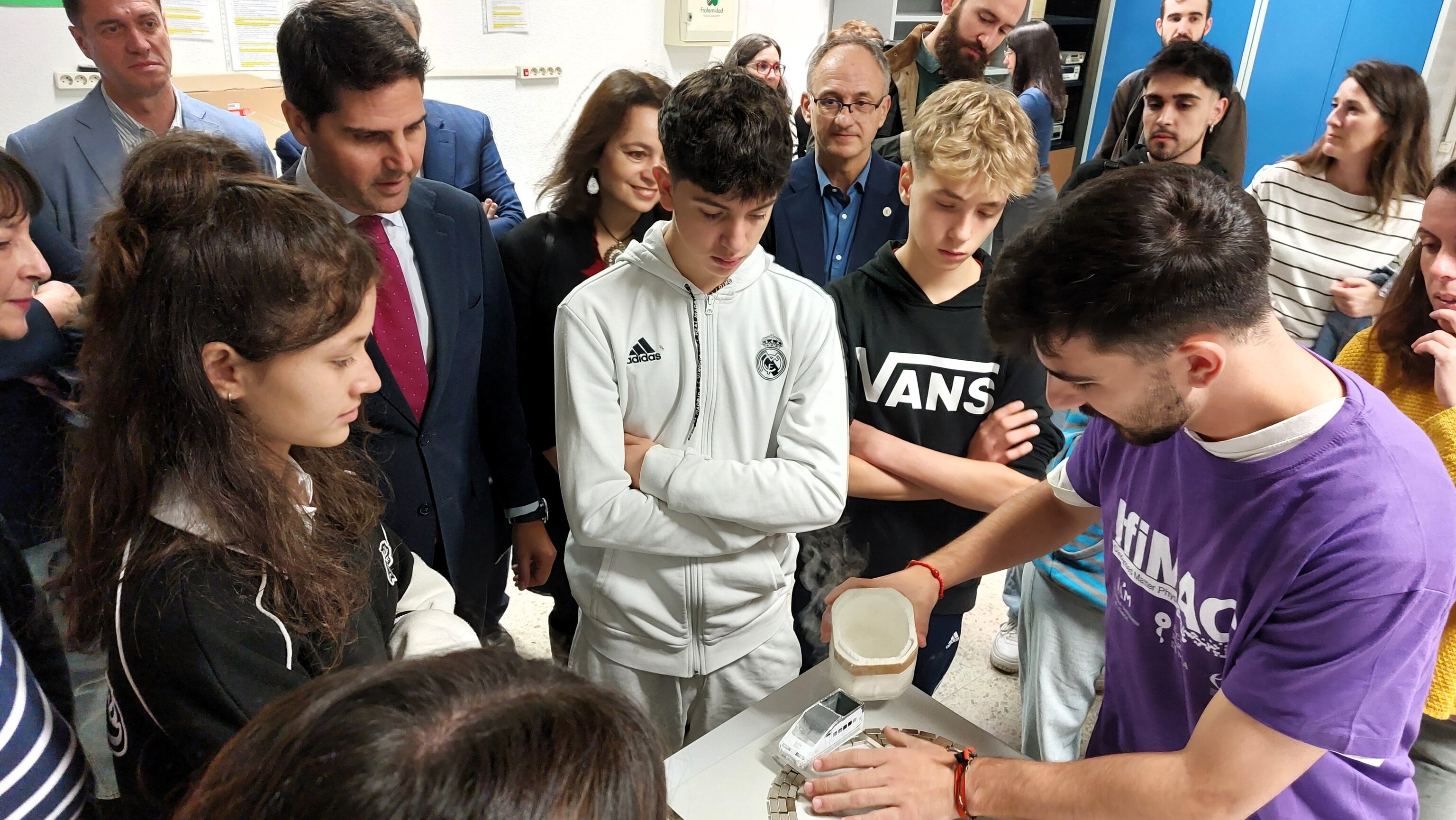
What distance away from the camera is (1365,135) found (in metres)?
2.46

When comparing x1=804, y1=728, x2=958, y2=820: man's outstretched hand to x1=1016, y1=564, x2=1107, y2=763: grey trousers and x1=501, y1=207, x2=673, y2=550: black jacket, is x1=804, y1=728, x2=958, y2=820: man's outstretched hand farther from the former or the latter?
x1=501, y1=207, x2=673, y2=550: black jacket

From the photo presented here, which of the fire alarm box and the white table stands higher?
the fire alarm box

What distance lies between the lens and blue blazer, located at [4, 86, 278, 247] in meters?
1.95

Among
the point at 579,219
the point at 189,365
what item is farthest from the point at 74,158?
the point at 189,365

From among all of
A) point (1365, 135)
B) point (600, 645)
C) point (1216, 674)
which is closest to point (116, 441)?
point (600, 645)

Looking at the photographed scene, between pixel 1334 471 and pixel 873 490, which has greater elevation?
pixel 1334 471

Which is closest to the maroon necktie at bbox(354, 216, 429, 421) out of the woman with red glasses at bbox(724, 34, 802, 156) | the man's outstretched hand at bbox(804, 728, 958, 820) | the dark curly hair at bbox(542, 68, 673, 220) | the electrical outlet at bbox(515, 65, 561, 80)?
the dark curly hair at bbox(542, 68, 673, 220)

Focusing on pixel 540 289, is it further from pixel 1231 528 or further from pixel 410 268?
pixel 1231 528

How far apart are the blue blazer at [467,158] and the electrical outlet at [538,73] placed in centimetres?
94

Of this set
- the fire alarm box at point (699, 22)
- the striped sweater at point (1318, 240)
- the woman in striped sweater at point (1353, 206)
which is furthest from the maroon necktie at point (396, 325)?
the fire alarm box at point (699, 22)

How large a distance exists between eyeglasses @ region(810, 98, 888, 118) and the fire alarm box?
215cm

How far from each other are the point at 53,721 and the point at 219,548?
0.74ft

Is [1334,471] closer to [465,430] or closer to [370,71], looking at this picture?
[465,430]

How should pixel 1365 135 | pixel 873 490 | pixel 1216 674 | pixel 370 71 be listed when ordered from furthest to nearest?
1. pixel 1365 135
2. pixel 873 490
3. pixel 370 71
4. pixel 1216 674
